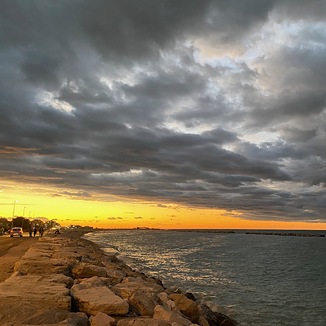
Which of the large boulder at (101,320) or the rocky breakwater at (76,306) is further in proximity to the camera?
the large boulder at (101,320)

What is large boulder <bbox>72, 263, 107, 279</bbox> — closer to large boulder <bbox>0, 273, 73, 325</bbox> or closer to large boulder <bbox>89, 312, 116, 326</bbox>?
large boulder <bbox>0, 273, 73, 325</bbox>

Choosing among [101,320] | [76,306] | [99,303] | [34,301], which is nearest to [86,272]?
[76,306]

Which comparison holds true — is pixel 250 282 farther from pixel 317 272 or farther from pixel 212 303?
pixel 317 272

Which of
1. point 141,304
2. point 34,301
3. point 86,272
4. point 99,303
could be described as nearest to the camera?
point 34,301

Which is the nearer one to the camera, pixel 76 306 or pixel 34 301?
pixel 34 301

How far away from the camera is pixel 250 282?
24906 millimetres

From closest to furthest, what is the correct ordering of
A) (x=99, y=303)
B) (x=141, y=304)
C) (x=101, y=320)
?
1. (x=101, y=320)
2. (x=99, y=303)
3. (x=141, y=304)

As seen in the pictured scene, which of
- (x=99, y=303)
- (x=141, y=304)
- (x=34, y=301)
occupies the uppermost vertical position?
(x=34, y=301)

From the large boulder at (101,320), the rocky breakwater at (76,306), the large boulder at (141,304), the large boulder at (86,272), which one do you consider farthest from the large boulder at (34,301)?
the large boulder at (86,272)

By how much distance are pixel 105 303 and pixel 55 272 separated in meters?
3.89

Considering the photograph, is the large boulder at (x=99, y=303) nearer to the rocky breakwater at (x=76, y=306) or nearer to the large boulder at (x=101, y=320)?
the rocky breakwater at (x=76, y=306)

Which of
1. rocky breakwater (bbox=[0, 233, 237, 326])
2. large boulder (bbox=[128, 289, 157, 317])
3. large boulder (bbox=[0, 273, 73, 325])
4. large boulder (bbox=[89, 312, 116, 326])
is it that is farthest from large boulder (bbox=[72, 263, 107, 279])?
large boulder (bbox=[89, 312, 116, 326])

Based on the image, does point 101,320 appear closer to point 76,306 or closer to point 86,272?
point 76,306

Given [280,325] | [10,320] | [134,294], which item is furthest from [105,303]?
[280,325]
